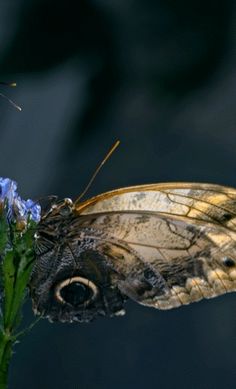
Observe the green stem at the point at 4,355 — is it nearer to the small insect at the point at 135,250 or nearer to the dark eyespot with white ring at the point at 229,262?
the small insect at the point at 135,250

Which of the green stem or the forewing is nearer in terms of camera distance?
the green stem

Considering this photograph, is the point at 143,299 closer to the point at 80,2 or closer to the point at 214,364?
the point at 214,364

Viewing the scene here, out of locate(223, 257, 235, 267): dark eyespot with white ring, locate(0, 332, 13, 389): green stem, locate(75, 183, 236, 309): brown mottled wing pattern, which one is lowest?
locate(0, 332, 13, 389): green stem

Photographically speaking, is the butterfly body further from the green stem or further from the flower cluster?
the green stem

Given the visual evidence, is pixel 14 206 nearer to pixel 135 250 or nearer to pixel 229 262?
pixel 135 250

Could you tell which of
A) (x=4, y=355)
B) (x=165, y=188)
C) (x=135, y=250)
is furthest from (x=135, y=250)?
(x=4, y=355)

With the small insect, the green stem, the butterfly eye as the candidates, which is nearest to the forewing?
the small insect

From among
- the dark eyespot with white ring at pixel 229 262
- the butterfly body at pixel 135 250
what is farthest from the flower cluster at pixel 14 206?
the dark eyespot with white ring at pixel 229 262

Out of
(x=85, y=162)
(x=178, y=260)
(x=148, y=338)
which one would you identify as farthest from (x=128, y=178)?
(x=178, y=260)
